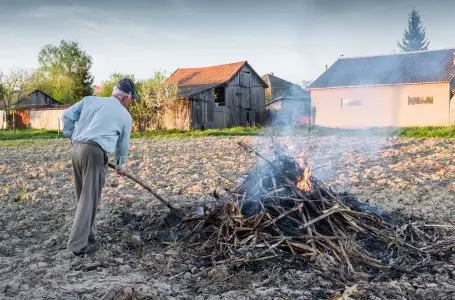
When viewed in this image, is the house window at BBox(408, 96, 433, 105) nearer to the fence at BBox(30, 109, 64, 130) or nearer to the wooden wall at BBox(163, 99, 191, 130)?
the wooden wall at BBox(163, 99, 191, 130)

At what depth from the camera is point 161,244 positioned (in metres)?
5.58

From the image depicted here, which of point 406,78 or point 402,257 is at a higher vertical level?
point 406,78

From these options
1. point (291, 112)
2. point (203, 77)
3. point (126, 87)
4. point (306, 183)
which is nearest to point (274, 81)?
point (203, 77)

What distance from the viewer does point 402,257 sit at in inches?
199

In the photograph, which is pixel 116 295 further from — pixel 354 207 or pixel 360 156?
pixel 360 156

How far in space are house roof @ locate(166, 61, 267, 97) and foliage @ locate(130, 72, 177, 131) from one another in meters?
1.02

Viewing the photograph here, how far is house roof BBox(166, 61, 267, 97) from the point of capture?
3281cm

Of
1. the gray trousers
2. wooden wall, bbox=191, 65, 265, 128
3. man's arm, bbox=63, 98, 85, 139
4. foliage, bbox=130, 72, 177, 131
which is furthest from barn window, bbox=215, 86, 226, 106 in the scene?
the gray trousers

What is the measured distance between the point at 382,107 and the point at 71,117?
27022mm

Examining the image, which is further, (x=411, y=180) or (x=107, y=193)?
(x=411, y=180)

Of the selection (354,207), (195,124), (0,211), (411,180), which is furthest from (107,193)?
(195,124)

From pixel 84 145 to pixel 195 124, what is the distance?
1031 inches

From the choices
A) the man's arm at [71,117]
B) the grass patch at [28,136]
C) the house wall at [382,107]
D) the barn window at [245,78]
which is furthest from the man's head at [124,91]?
the barn window at [245,78]

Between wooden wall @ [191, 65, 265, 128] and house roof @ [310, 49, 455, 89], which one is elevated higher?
house roof @ [310, 49, 455, 89]
